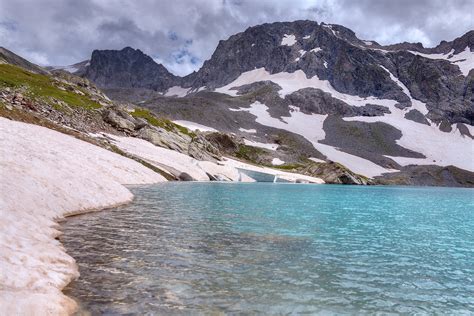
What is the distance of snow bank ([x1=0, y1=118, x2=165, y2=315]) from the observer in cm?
946

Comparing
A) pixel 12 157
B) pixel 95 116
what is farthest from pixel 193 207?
pixel 95 116

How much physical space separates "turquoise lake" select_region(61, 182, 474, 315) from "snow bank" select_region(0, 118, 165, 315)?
2.93 feet

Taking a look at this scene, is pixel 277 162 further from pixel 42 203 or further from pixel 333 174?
pixel 42 203

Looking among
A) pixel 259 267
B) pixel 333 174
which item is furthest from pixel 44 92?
pixel 259 267

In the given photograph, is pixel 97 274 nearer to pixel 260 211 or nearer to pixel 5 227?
pixel 5 227

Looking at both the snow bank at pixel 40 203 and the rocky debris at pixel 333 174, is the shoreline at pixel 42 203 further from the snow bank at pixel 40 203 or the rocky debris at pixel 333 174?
the rocky debris at pixel 333 174

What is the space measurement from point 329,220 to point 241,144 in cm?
15349

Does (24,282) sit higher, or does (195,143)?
(195,143)

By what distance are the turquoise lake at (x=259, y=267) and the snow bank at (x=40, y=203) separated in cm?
89

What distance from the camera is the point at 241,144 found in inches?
7151

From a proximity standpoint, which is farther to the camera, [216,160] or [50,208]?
[216,160]

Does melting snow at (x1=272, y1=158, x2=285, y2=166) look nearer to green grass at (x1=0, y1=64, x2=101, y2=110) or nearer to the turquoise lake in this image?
green grass at (x1=0, y1=64, x2=101, y2=110)

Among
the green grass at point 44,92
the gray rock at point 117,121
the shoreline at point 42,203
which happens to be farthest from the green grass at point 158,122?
the shoreline at point 42,203

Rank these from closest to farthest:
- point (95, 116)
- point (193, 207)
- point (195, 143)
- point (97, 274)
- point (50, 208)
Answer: point (97, 274) < point (50, 208) < point (193, 207) < point (95, 116) < point (195, 143)
